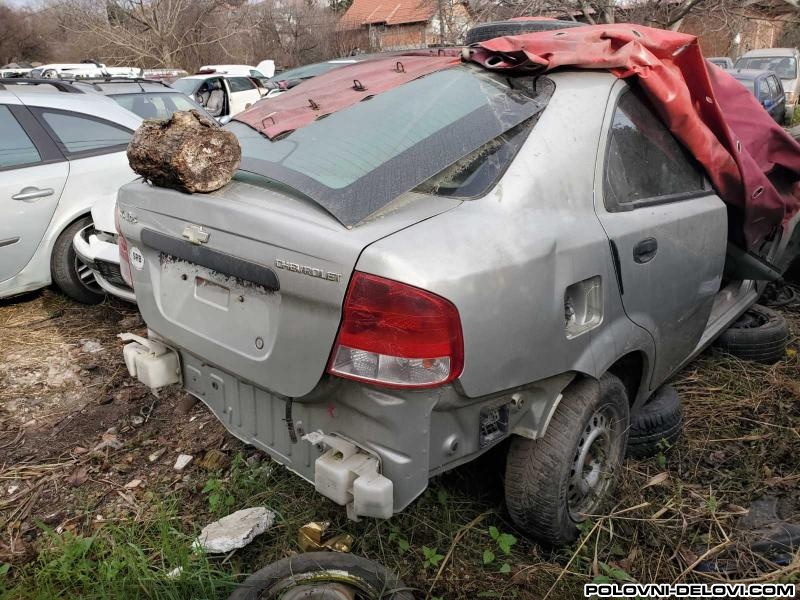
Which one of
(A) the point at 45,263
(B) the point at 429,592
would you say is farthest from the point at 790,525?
(A) the point at 45,263

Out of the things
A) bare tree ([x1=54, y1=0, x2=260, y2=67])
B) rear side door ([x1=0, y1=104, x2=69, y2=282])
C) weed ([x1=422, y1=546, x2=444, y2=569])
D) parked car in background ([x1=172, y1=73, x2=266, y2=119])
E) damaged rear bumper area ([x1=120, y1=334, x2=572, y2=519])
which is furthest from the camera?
bare tree ([x1=54, y1=0, x2=260, y2=67])

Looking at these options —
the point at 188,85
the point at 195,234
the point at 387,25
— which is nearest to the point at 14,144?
the point at 195,234

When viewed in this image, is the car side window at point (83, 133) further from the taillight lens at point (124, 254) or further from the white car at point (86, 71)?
the white car at point (86, 71)

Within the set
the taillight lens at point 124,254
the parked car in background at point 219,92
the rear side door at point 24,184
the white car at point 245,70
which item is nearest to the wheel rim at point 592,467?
the taillight lens at point 124,254

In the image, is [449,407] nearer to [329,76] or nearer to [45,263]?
[329,76]

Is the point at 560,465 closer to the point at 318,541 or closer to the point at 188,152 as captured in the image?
the point at 318,541

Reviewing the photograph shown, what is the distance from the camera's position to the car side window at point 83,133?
5129mm

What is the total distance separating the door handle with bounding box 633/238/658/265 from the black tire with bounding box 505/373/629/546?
465 mm

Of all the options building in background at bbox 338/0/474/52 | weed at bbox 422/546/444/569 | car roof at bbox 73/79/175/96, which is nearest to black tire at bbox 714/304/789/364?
weed at bbox 422/546/444/569

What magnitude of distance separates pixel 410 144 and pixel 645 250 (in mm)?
1008

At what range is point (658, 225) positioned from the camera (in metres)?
2.63

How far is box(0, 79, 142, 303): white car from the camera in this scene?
4801mm

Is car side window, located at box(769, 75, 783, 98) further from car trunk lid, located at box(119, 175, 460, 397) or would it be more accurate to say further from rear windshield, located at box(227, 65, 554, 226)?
car trunk lid, located at box(119, 175, 460, 397)

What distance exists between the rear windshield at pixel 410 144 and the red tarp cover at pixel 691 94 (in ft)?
0.50
